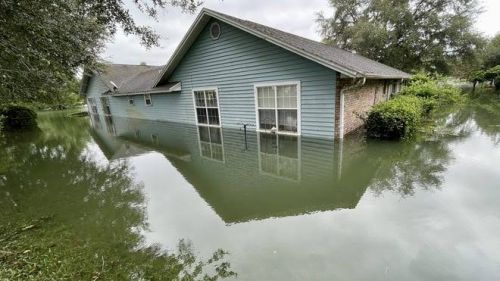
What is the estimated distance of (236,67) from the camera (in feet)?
33.9

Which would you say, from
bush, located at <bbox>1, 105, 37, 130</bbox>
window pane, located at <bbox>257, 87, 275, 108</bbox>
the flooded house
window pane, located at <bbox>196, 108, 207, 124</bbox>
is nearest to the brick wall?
the flooded house

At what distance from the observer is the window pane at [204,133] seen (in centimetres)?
1038

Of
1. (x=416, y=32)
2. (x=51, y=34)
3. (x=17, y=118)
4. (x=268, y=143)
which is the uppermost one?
(x=416, y=32)

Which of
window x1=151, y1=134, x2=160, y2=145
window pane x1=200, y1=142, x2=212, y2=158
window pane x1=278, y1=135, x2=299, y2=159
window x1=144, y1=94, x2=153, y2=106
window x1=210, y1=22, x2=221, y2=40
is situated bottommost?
window pane x1=200, y1=142, x2=212, y2=158

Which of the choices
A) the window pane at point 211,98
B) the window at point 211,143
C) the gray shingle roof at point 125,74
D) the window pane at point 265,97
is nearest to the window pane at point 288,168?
the window at point 211,143

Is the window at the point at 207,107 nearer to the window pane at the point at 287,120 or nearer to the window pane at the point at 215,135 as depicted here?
the window pane at the point at 215,135

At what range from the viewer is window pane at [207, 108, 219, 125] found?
40.2 feet

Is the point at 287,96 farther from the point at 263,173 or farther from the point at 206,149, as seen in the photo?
the point at 263,173

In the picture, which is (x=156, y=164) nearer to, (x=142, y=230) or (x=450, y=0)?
(x=142, y=230)

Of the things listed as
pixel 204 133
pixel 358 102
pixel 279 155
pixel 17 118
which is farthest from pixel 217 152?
pixel 17 118

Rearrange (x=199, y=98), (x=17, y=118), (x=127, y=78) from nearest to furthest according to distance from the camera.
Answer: (x=199, y=98) < (x=17, y=118) < (x=127, y=78)

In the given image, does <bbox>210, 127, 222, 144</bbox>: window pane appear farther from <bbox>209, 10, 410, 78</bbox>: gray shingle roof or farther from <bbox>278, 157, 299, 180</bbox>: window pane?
<bbox>209, 10, 410, 78</bbox>: gray shingle roof

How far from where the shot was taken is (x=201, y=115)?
517 inches

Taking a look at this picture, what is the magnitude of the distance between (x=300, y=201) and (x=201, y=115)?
9646 millimetres
